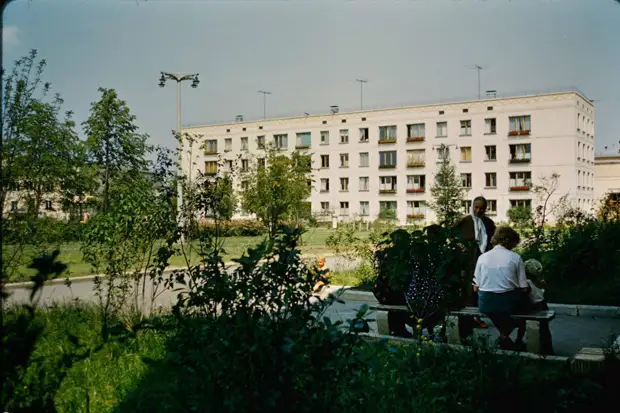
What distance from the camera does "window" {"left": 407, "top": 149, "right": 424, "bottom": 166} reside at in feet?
157

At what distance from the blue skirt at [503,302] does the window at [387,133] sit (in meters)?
41.8

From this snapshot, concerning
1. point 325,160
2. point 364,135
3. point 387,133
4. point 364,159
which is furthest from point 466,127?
point 325,160

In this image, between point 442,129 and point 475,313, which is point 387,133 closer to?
point 442,129

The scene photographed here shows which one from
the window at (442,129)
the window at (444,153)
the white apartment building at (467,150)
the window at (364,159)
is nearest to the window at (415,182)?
the white apartment building at (467,150)

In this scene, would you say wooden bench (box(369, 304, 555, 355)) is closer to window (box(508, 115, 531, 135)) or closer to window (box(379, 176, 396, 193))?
window (box(508, 115, 531, 135))

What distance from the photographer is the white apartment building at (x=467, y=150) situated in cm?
4184

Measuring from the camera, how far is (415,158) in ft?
159

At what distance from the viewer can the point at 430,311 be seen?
595 cm

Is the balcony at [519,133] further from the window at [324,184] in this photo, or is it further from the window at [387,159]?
the window at [324,184]

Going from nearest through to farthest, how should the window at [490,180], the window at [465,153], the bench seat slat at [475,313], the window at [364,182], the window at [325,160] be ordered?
the bench seat slat at [475,313] → the window at [490,180] → the window at [465,153] → the window at [325,160] → the window at [364,182]

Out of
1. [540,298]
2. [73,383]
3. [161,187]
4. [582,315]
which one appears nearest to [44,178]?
[161,187]

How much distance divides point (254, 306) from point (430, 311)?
136 inches

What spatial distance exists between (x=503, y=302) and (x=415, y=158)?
4344cm

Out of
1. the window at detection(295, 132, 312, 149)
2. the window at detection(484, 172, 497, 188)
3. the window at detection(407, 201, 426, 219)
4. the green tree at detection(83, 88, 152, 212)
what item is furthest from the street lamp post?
the window at detection(407, 201, 426, 219)
